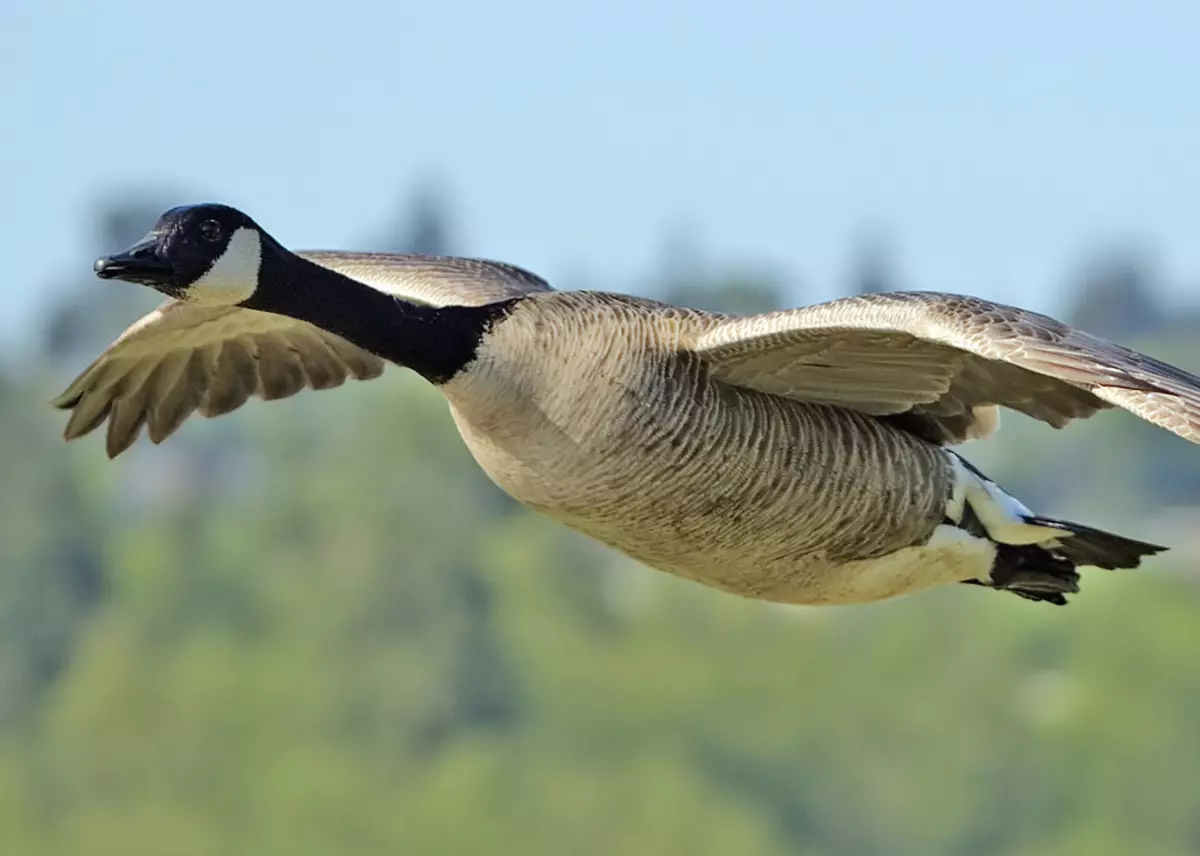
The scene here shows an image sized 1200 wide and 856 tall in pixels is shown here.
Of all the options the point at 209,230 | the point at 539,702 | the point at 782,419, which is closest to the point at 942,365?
the point at 782,419

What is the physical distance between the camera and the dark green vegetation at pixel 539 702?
71.8 meters

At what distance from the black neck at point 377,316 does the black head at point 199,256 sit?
5.2 inches

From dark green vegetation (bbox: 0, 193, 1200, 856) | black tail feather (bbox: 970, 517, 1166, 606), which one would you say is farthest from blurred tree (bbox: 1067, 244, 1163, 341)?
black tail feather (bbox: 970, 517, 1166, 606)

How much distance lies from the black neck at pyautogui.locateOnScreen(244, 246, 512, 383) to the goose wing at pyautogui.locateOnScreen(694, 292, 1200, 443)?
89 cm

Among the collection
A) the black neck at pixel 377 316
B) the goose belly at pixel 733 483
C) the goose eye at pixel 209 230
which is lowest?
the goose belly at pixel 733 483

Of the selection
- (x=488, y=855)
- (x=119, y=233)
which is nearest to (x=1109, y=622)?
(x=488, y=855)

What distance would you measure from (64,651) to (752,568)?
88752 millimetres

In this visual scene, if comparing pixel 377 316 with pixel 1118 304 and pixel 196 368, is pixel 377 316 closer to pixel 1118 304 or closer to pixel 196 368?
pixel 196 368

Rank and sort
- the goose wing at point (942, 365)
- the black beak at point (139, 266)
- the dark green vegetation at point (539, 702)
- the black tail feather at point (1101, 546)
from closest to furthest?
the goose wing at point (942, 365), the black beak at point (139, 266), the black tail feather at point (1101, 546), the dark green vegetation at point (539, 702)

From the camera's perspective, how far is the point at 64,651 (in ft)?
310

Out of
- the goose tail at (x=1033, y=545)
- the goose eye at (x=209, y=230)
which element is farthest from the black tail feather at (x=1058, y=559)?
the goose eye at (x=209, y=230)

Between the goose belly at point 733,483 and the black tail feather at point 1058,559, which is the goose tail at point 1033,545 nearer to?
the black tail feather at point 1058,559

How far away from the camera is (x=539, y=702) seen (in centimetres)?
8419

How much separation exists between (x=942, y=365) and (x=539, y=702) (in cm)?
7599
